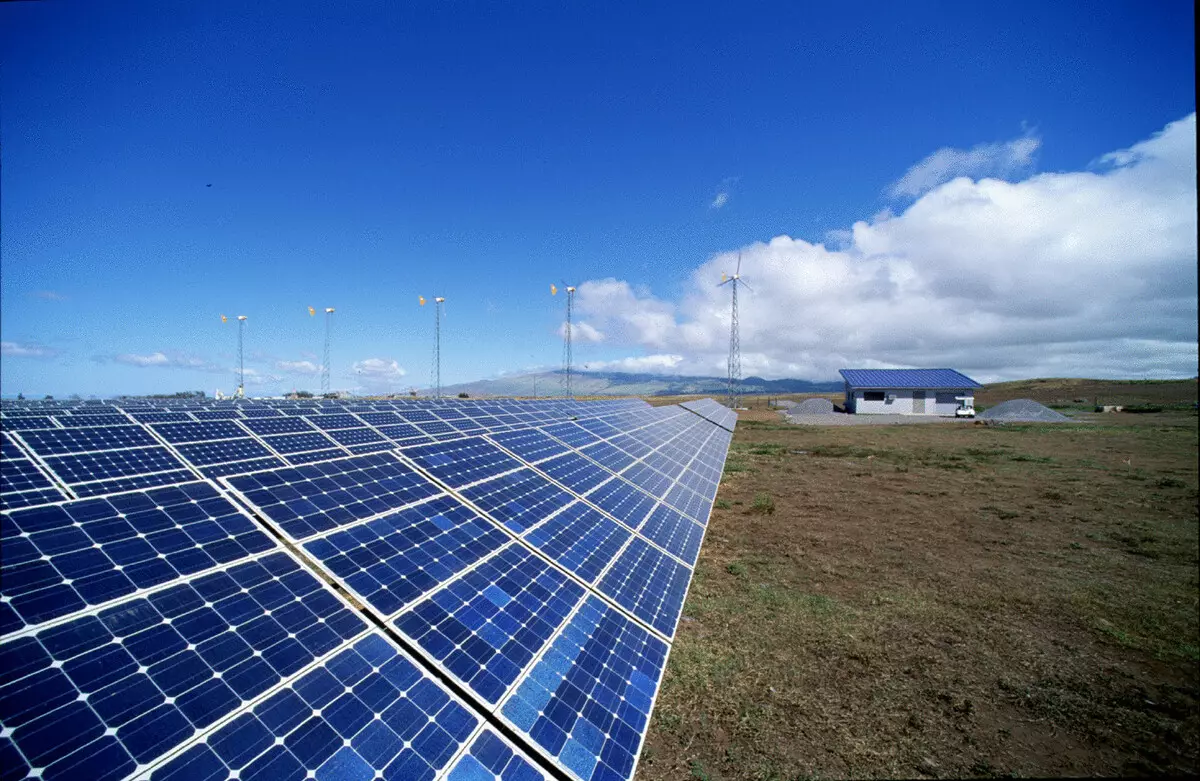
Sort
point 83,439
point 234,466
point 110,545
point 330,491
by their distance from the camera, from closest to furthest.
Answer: point 110,545
point 330,491
point 234,466
point 83,439

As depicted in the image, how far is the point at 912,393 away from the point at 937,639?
8982 centimetres

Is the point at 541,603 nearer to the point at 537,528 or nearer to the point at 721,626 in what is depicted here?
the point at 537,528

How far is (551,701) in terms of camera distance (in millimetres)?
6883

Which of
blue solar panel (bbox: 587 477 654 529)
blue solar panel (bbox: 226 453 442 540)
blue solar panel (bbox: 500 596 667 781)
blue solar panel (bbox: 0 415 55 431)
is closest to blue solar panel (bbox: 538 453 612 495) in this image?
blue solar panel (bbox: 587 477 654 529)

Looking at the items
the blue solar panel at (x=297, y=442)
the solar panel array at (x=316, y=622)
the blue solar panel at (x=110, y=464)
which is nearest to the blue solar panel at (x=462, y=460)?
the solar panel array at (x=316, y=622)

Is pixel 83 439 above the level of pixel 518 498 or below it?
above

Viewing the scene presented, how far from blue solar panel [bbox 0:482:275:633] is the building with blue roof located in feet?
325

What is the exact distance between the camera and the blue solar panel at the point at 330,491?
8.79m

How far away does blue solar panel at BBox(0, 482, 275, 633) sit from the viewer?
18.8 ft

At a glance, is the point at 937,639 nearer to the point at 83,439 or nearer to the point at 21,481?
the point at 21,481

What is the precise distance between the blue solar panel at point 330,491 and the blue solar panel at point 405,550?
0.45 metres

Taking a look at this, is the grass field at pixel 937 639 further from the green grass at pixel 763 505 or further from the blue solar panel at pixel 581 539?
the blue solar panel at pixel 581 539

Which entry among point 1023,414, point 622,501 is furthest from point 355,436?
point 1023,414

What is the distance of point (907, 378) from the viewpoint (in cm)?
9138
